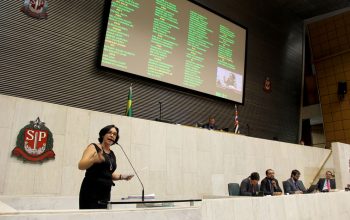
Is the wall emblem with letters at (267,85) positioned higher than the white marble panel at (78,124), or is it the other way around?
the wall emblem with letters at (267,85)

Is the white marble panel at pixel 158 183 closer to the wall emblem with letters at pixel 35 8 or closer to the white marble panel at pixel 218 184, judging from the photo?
the white marble panel at pixel 218 184

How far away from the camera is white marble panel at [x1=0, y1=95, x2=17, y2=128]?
135 inches

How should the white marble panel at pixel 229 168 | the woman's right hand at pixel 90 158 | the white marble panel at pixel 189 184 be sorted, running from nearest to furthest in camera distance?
1. the woman's right hand at pixel 90 158
2. the white marble panel at pixel 189 184
3. the white marble panel at pixel 229 168

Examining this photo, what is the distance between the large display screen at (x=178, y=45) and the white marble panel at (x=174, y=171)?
153 cm

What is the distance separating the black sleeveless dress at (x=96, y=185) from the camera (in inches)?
74.0

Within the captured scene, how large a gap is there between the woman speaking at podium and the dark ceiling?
27.0 feet

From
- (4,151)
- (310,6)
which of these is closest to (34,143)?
(4,151)

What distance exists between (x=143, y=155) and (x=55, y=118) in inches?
52.6

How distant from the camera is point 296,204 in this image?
2.96 m

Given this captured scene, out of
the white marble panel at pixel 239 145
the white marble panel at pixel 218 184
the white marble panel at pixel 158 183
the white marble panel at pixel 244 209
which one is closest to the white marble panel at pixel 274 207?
the white marble panel at pixel 244 209

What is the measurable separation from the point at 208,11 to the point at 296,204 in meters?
4.91

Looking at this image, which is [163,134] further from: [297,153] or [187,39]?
[297,153]

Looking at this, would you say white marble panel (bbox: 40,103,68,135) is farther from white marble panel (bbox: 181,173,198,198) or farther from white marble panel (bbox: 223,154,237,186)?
white marble panel (bbox: 223,154,237,186)

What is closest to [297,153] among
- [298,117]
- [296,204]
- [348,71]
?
[298,117]
